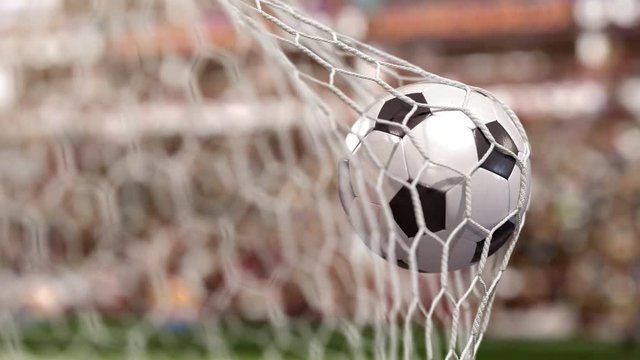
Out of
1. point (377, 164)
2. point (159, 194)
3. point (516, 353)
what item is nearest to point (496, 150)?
point (377, 164)

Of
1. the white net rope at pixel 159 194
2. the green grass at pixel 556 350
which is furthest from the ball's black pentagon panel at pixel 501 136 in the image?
the white net rope at pixel 159 194

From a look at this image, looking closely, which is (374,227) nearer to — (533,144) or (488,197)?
(488,197)

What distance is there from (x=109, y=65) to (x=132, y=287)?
0.73 meters

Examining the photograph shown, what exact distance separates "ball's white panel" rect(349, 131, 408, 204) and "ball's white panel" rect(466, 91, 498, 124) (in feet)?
0.26

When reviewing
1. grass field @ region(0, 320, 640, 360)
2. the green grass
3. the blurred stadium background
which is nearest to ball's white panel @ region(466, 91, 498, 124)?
grass field @ region(0, 320, 640, 360)

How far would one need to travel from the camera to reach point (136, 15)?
2588 millimetres

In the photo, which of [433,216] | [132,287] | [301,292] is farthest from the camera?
[132,287]

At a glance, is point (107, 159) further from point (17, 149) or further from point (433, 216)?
point (433, 216)

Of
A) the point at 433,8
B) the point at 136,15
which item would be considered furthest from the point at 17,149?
the point at 433,8

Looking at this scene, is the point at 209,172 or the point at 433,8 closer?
the point at 433,8

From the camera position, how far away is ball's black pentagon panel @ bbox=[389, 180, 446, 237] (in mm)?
815

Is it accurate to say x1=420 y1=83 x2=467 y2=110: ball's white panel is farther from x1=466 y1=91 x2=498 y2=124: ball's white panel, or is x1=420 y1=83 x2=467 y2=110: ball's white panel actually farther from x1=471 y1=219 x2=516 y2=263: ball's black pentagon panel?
x1=471 y1=219 x2=516 y2=263: ball's black pentagon panel

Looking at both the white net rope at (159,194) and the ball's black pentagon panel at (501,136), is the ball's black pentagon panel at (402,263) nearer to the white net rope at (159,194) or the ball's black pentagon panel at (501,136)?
the ball's black pentagon panel at (501,136)

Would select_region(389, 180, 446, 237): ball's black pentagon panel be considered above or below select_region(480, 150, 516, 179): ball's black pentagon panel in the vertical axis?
below
